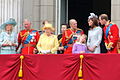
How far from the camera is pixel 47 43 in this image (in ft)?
36.1

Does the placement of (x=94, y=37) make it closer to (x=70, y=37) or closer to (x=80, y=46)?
(x=80, y=46)

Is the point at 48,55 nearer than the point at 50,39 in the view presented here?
Yes

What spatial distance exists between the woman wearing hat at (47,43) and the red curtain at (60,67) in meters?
0.80

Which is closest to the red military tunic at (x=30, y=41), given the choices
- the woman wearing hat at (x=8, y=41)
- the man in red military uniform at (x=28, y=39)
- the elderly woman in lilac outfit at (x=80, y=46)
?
the man in red military uniform at (x=28, y=39)

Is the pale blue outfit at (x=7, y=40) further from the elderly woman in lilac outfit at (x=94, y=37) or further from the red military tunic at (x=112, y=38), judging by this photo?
the red military tunic at (x=112, y=38)

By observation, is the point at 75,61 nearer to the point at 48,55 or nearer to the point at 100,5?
the point at 48,55

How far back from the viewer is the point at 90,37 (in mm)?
10906

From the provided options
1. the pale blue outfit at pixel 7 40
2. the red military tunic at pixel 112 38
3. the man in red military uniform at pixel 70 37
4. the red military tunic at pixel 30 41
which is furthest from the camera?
the red military tunic at pixel 30 41

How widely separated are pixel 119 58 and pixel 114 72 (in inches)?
13.6

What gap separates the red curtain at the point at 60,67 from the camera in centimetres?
980

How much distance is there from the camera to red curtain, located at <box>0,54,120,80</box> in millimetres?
9797

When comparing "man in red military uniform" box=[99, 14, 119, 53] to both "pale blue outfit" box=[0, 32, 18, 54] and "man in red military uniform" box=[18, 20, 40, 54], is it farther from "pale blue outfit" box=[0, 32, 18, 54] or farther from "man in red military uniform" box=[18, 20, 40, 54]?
"pale blue outfit" box=[0, 32, 18, 54]

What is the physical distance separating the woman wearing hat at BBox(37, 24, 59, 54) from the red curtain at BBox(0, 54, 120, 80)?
796mm

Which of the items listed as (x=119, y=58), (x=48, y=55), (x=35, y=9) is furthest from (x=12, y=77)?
(x=35, y=9)
